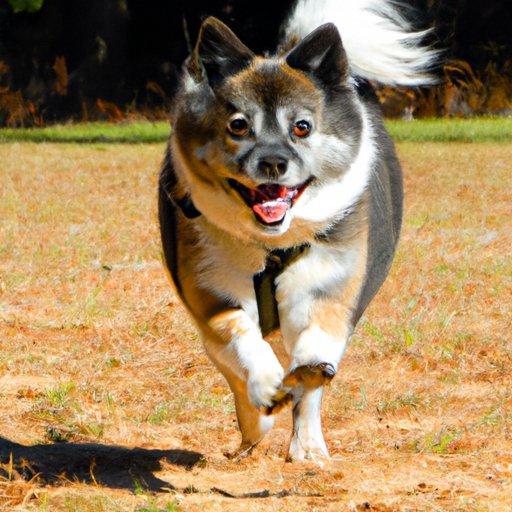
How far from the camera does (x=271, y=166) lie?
12.2ft

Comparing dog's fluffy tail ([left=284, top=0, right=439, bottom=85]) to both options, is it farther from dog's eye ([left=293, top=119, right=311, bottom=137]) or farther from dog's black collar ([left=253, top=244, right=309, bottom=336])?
dog's black collar ([left=253, top=244, right=309, bottom=336])

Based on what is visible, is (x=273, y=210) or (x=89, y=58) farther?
(x=89, y=58)

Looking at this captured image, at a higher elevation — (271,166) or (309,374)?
(271,166)

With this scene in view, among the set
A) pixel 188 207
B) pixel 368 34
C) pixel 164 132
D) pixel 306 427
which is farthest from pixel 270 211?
pixel 164 132

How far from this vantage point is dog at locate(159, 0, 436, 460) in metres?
3.87

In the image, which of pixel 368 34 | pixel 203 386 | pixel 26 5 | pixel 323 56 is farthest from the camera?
pixel 26 5

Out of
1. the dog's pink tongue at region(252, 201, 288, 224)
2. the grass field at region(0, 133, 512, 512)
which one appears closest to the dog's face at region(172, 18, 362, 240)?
the dog's pink tongue at region(252, 201, 288, 224)

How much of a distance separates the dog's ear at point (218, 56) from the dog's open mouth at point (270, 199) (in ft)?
1.38

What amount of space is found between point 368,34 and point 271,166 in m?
1.09

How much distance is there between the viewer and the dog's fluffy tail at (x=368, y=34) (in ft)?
14.8

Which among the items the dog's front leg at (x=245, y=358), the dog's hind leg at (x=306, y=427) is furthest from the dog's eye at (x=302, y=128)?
the dog's hind leg at (x=306, y=427)

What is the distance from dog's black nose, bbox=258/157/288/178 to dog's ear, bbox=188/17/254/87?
48cm

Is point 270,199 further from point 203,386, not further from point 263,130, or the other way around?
point 203,386

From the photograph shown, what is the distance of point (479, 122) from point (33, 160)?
21.8 feet
